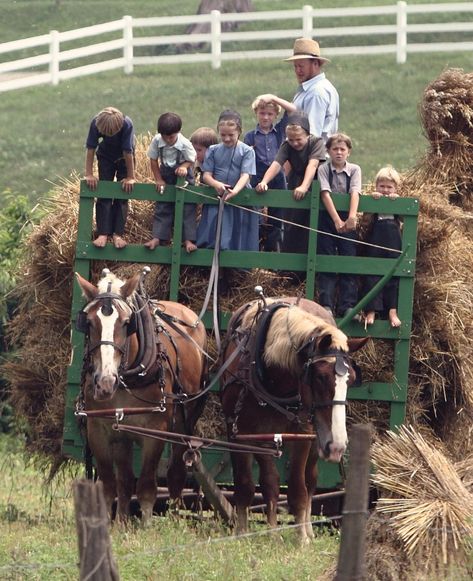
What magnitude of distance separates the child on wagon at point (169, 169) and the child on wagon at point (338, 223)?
36.1 inches

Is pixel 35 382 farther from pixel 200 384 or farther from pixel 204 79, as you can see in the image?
pixel 204 79

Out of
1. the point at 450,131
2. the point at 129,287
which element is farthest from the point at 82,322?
the point at 450,131

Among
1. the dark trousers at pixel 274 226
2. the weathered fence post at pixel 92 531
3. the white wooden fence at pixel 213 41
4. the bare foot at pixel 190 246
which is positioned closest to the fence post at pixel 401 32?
the white wooden fence at pixel 213 41

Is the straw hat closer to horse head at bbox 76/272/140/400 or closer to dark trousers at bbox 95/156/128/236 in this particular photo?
dark trousers at bbox 95/156/128/236

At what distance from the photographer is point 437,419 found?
10.5m

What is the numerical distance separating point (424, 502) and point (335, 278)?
2.48m

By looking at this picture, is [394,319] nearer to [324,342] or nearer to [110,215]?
[324,342]

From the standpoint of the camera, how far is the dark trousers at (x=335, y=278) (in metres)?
10.2

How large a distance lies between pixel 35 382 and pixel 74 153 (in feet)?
51.3

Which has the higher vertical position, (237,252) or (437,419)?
(237,252)

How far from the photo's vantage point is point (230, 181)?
1046cm

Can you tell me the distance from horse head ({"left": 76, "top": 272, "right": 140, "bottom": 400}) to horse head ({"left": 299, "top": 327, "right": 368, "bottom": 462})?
1169 mm

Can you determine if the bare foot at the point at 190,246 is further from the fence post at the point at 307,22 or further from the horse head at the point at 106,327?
the fence post at the point at 307,22

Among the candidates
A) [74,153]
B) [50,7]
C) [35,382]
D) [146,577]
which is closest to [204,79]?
[74,153]
